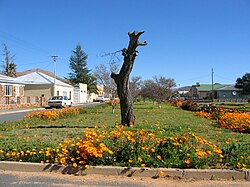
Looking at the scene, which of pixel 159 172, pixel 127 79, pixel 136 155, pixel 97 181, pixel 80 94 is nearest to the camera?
pixel 97 181

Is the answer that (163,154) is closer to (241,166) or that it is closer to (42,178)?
(241,166)

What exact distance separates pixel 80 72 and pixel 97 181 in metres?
73.7

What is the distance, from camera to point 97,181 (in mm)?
4543

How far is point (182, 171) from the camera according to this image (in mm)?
4723

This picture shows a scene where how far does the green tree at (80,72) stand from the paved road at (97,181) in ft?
235

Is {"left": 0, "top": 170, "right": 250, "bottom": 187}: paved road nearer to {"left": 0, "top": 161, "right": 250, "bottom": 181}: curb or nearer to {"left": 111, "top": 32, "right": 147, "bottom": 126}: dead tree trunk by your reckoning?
{"left": 0, "top": 161, "right": 250, "bottom": 181}: curb

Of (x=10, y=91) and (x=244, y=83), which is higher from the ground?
(x=244, y=83)

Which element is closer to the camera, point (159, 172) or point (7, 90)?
point (159, 172)

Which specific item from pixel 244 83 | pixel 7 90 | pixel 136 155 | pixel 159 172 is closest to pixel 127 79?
pixel 136 155

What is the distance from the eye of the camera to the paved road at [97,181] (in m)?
4.41

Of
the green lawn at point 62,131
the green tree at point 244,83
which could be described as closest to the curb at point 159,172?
the green lawn at point 62,131

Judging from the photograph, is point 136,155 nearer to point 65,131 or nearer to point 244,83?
point 65,131

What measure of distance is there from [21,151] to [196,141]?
372 cm

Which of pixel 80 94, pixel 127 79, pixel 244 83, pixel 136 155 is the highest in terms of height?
pixel 244 83
